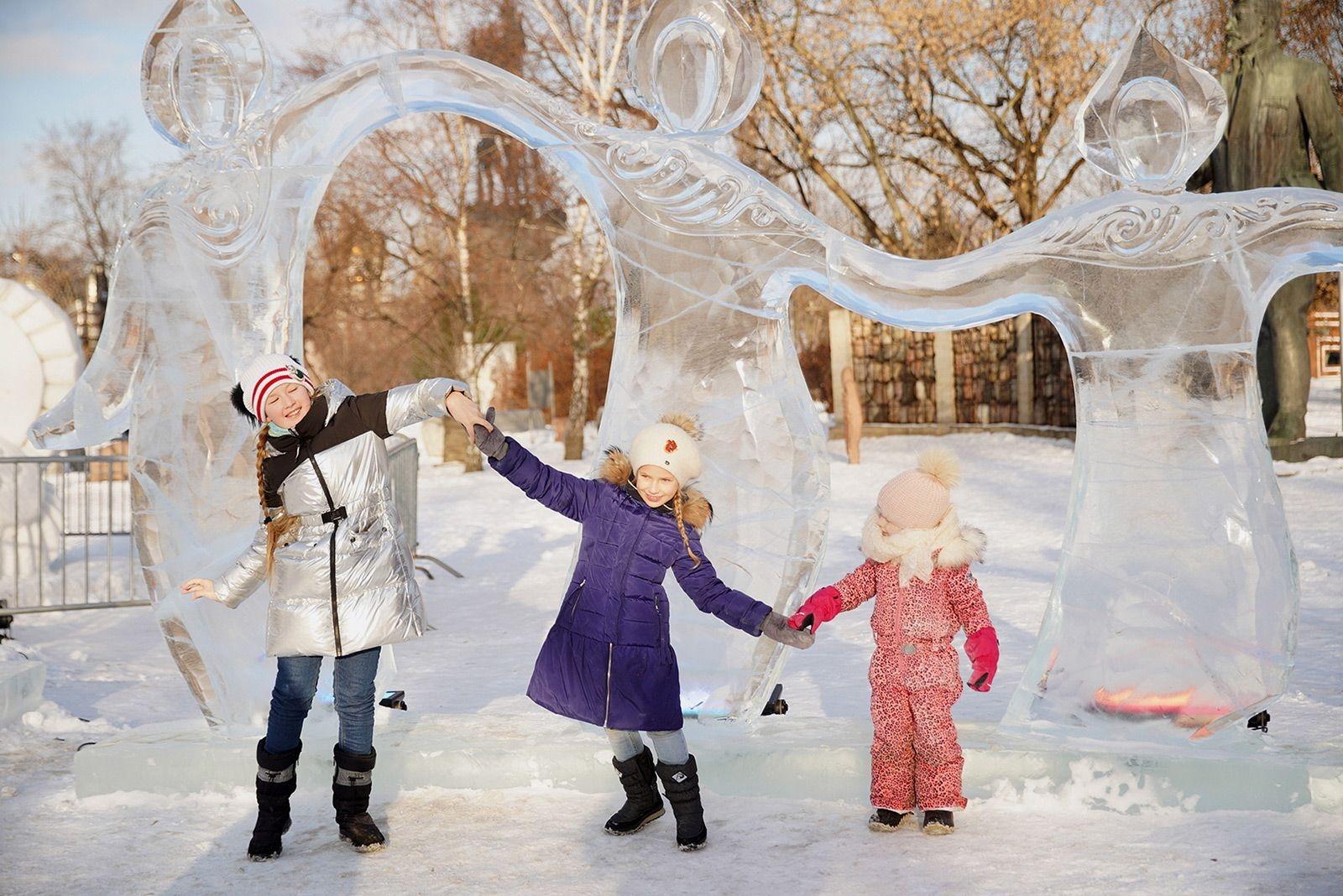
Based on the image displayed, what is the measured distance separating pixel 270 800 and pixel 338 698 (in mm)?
340

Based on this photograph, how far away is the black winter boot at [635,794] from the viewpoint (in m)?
3.49

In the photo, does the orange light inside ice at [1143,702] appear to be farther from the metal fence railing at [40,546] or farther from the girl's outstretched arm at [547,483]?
the metal fence railing at [40,546]

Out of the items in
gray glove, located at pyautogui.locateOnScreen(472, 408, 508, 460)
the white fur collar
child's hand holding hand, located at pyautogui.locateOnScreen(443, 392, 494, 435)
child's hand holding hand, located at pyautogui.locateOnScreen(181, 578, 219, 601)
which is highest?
child's hand holding hand, located at pyautogui.locateOnScreen(443, 392, 494, 435)

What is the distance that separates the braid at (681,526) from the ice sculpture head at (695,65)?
130 centimetres

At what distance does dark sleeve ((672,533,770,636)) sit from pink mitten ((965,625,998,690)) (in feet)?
1.89

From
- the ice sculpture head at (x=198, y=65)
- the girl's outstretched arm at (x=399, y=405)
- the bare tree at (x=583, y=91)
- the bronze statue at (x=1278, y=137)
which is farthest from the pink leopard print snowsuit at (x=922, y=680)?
the bare tree at (x=583, y=91)

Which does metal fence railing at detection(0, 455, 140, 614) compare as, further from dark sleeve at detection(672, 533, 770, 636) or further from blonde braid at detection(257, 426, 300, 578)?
dark sleeve at detection(672, 533, 770, 636)

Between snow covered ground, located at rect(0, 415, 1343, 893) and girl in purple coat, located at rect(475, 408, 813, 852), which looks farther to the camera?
girl in purple coat, located at rect(475, 408, 813, 852)

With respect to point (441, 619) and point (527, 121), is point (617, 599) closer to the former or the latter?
point (527, 121)

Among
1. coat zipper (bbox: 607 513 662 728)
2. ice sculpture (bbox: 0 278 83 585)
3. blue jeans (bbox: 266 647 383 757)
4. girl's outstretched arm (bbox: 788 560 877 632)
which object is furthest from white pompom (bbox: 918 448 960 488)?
ice sculpture (bbox: 0 278 83 585)

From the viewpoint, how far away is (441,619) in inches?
300

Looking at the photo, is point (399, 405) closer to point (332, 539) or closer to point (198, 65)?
point (332, 539)

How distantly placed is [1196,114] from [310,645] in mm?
2996

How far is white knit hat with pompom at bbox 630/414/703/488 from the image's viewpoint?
3.35 meters
